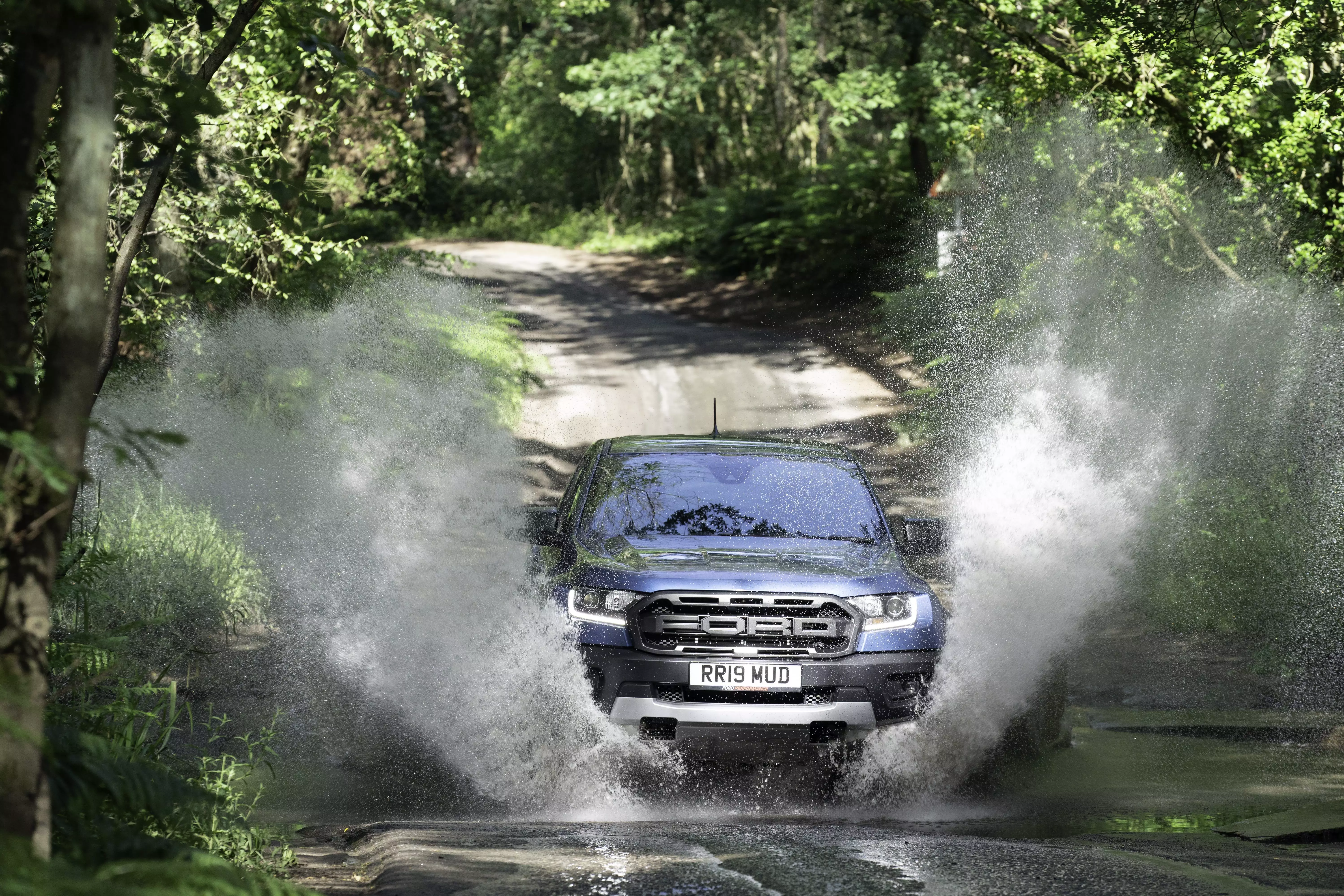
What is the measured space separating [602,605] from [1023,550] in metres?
5.66

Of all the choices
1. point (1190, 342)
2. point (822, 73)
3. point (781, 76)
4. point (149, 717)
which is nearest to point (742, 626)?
point (149, 717)

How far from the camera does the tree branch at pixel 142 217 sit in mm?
6445

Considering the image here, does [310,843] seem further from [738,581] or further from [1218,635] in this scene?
[1218,635]

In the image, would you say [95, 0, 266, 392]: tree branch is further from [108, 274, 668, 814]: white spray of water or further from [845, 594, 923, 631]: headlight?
[845, 594, 923, 631]: headlight

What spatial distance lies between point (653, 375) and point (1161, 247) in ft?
33.0


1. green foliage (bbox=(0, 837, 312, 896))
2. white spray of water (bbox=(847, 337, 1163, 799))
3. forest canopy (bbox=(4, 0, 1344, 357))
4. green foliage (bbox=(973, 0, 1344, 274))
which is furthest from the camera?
green foliage (bbox=(973, 0, 1344, 274))

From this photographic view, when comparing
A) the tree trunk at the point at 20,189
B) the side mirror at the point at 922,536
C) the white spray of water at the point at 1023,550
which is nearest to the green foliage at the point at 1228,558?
the white spray of water at the point at 1023,550

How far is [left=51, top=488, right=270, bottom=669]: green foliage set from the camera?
1024 cm

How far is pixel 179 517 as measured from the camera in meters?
12.0

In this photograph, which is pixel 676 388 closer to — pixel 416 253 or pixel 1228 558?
pixel 416 253

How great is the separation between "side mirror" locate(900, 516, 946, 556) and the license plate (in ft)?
5.09

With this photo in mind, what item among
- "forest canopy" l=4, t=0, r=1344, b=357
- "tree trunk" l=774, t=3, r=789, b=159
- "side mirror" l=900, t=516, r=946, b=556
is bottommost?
"side mirror" l=900, t=516, r=946, b=556

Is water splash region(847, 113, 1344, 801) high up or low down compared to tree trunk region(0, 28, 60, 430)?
down

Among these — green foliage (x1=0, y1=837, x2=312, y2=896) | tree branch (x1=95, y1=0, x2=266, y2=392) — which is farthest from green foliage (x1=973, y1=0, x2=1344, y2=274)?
green foliage (x1=0, y1=837, x2=312, y2=896)
